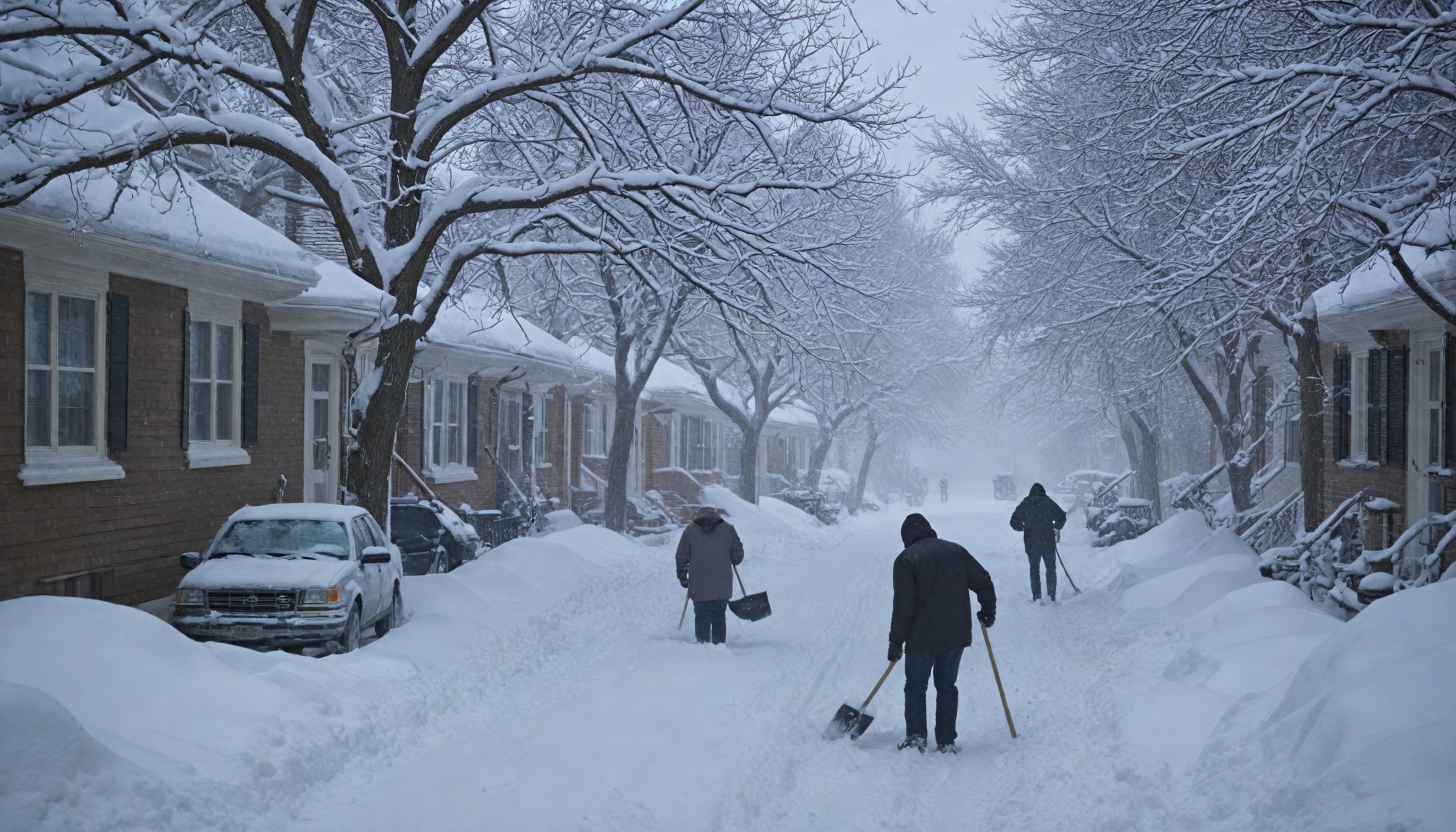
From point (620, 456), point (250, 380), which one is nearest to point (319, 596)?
point (250, 380)

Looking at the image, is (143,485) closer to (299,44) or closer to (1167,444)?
(299,44)

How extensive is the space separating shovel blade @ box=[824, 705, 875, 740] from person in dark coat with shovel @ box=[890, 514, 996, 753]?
33 centimetres

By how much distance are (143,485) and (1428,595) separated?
12.1 meters

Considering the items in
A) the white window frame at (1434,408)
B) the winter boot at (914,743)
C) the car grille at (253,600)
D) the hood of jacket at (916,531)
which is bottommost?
the winter boot at (914,743)

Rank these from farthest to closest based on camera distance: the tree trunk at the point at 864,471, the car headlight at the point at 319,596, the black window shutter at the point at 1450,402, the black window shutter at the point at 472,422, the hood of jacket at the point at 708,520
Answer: the tree trunk at the point at 864,471, the black window shutter at the point at 472,422, the black window shutter at the point at 1450,402, the hood of jacket at the point at 708,520, the car headlight at the point at 319,596

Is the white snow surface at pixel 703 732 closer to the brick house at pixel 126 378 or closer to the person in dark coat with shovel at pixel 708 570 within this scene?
the person in dark coat with shovel at pixel 708 570

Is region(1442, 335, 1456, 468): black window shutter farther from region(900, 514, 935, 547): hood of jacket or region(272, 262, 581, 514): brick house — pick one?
region(272, 262, 581, 514): brick house

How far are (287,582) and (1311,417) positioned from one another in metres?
14.0

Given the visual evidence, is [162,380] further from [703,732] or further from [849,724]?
[849,724]

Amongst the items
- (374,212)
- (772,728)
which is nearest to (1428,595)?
(772,728)

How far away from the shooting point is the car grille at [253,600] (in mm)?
9922

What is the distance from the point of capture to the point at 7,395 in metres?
10.3

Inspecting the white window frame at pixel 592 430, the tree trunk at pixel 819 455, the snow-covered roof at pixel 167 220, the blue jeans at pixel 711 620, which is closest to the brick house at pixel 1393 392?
the blue jeans at pixel 711 620

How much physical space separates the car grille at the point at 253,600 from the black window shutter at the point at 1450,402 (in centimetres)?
1279
